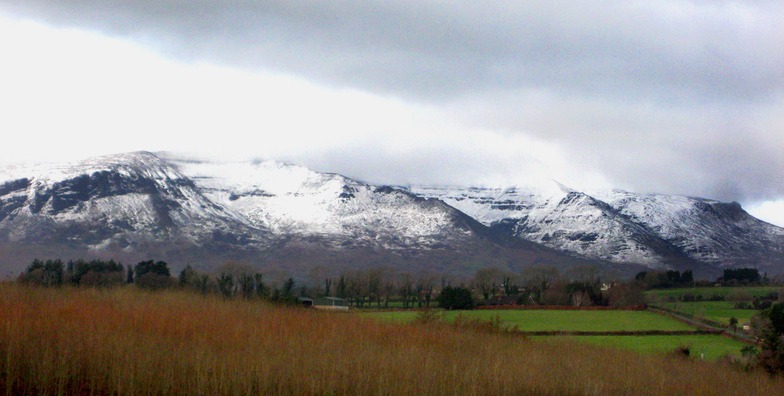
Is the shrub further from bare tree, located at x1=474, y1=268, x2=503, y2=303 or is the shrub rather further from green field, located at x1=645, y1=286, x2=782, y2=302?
green field, located at x1=645, y1=286, x2=782, y2=302

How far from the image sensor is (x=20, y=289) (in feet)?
84.2

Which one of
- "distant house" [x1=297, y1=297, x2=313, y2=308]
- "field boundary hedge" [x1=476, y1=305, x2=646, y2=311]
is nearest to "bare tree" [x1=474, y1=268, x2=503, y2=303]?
"field boundary hedge" [x1=476, y1=305, x2=646, y2=311]

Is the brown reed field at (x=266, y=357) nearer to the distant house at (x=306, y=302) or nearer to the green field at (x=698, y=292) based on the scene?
the distant house at (x=306, y=302)

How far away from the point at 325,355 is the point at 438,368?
9.55ft

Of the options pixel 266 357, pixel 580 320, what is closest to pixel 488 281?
pixel 580 320

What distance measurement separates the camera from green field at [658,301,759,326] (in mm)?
77500

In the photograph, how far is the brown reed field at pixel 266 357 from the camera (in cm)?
1587

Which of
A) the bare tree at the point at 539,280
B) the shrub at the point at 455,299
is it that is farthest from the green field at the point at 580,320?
the bare tree at the point at 539,280

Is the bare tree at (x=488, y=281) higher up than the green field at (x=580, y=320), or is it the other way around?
the bare tree at (x=488, y=281)

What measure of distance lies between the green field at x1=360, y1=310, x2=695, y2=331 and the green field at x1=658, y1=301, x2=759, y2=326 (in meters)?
3.96

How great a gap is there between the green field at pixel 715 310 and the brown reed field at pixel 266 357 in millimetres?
50078

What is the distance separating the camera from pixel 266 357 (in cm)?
1848

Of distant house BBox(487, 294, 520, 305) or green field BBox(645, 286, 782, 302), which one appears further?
green field BBox(645, 286, 782, 302)

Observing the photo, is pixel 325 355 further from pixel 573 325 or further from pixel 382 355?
pixel 573 325
